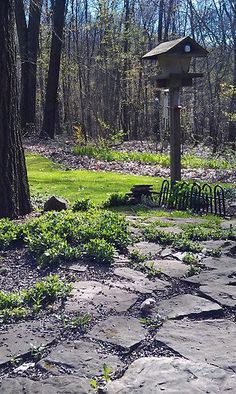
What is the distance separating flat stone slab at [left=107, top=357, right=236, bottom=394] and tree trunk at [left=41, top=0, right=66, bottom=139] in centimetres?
1704

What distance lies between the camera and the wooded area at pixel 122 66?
18703 millimetres

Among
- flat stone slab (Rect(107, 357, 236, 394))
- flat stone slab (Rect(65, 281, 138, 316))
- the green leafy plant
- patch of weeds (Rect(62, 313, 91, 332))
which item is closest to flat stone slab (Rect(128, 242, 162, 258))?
the green leafy plant

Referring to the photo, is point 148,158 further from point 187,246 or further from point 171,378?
point 171,378

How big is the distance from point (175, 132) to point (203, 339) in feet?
18.8

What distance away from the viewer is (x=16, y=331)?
3.00 metres

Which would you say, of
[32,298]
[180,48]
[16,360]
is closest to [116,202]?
[180,48]

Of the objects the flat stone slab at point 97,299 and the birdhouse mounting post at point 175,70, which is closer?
the flat stone slab at point 97,299

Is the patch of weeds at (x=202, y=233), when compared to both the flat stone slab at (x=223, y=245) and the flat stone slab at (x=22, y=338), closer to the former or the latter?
the flat stone slab at (x=223, y=245)

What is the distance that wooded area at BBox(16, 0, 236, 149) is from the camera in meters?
18.7

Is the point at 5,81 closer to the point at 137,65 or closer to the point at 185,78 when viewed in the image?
the point at 185,78

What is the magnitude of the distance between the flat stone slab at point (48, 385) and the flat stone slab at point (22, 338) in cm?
22

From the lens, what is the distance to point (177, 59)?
8.11 meters

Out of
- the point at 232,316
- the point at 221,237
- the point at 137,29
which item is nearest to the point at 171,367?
the point at 232,316

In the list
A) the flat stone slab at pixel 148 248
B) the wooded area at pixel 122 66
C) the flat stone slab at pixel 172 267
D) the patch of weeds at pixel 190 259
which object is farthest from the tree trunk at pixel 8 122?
the wooded area at pixel 122 66
